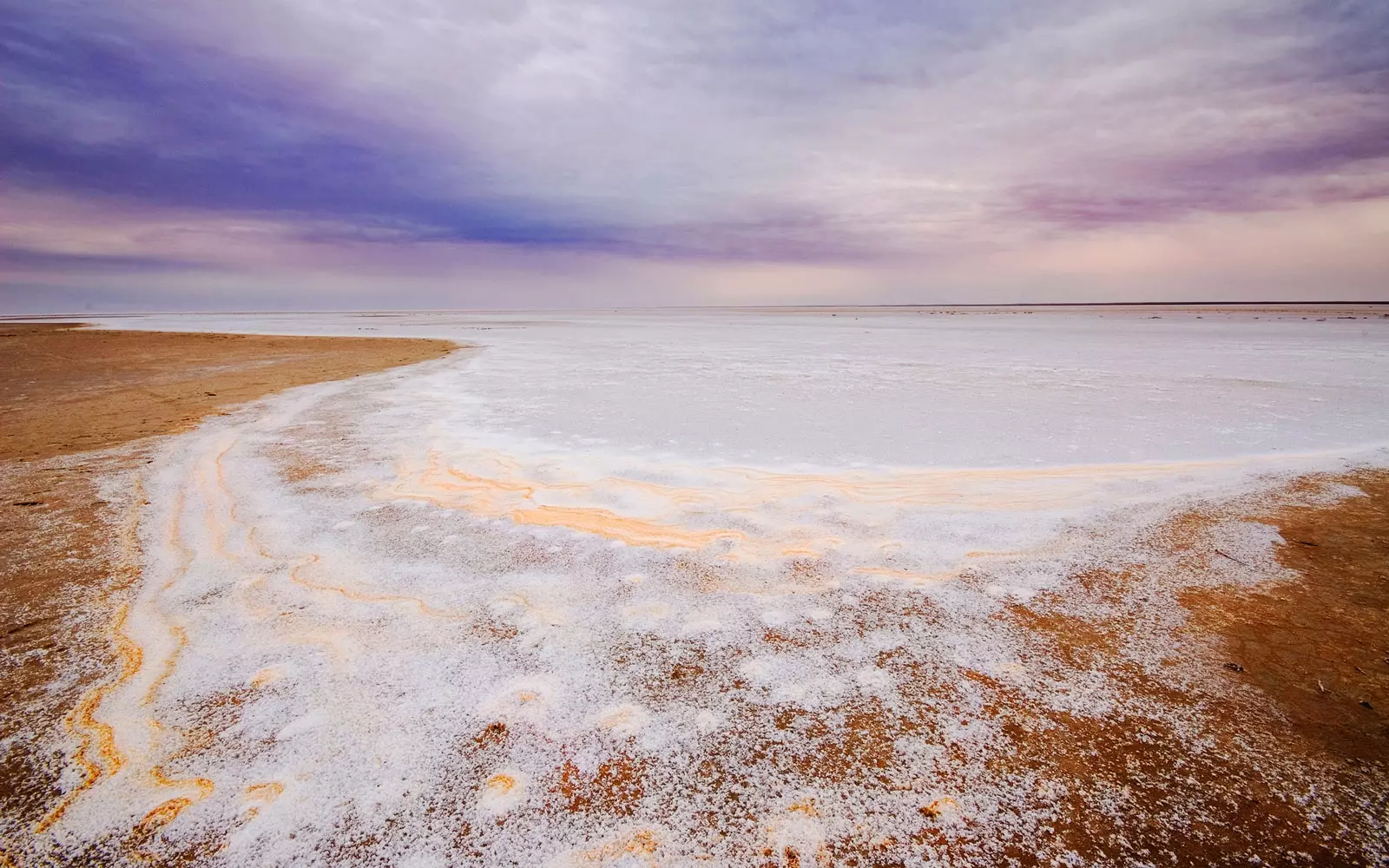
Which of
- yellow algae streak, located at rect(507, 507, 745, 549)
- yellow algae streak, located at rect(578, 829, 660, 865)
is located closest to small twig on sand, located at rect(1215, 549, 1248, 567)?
yellow algae streak, located at rect(507, 507, 745, 549)

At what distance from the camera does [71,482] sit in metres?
4.63

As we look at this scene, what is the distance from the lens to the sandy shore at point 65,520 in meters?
2.02

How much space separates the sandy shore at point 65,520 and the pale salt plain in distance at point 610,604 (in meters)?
0.17

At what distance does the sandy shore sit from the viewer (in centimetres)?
202

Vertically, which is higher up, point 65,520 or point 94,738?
point 65,520

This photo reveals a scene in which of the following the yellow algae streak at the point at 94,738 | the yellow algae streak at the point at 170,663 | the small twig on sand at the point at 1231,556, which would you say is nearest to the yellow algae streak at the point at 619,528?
the yellow algae streak at the point at 170,663

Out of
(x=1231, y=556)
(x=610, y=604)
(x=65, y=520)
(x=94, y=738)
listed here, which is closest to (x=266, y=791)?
(x=94, y=738)

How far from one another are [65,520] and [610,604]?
3.95m

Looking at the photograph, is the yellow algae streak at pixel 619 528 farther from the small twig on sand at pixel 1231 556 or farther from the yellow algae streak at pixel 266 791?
the small twig on sand at pixel 1231 556

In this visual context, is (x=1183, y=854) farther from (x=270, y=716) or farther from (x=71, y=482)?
(x=71, y=482)

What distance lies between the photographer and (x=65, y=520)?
386 centimetres

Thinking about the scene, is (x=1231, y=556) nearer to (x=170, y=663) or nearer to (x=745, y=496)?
(x=745, y=496)

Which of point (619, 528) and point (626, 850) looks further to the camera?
point (619, 528)

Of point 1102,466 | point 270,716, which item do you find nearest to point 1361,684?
point 1102,466
